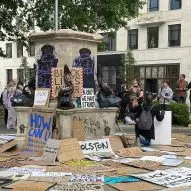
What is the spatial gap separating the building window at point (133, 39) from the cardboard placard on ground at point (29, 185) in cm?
3872

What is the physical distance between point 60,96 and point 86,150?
1.29 m

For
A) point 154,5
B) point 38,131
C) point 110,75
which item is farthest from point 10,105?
point 110,75

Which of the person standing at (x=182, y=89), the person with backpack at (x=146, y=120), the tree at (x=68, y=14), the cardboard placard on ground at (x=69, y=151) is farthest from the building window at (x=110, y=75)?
the cardboard placard on ground at (x=69, y=151)

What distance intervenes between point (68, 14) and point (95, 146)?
12673 mm

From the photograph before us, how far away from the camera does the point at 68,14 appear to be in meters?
22.5

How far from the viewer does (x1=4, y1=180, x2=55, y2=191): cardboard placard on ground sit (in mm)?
7637

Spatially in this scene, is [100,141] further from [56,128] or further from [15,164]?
[15,164]

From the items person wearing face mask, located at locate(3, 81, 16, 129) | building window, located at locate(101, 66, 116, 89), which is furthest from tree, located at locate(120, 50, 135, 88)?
person wearing face mask, located at locate(3, 81, 16, 129)

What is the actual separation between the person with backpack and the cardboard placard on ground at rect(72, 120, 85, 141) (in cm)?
182

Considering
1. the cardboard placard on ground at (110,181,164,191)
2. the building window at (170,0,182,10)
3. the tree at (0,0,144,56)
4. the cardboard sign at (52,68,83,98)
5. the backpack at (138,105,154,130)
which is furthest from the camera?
the building window at (170,0,182,10)

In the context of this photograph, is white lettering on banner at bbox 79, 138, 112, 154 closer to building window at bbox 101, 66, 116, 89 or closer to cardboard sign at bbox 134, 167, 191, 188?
cardboard sign at bbox 134, 167, 191, 188

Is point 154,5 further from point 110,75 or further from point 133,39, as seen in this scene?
point 110,75

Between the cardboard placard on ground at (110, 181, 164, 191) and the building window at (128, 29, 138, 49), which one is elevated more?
the building window at (128, 29, 138, 49)

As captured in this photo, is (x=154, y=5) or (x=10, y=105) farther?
(x=154, y=5)
